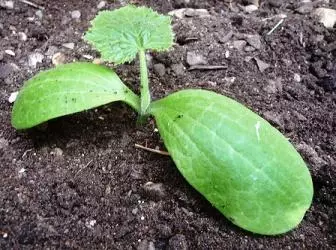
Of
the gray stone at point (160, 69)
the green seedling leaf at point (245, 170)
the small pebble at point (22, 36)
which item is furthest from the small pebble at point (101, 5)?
the green seedling leaf at point (245, 170)

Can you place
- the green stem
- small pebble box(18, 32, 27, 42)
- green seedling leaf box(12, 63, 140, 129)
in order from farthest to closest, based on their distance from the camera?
small pebble box(18, 32, 27, 42) < the green stem < green seedling leaf box(12, 63, 140, 129)

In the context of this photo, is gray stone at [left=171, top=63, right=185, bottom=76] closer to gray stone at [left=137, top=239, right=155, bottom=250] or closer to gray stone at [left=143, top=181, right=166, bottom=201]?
gray stone at [left=143, top=181, right=166, bottom=201]

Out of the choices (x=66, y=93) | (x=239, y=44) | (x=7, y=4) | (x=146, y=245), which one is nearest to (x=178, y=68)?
(x=239, y=44)

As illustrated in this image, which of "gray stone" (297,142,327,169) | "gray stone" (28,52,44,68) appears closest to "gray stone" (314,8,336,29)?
"gray stone" (297,142,327,169)

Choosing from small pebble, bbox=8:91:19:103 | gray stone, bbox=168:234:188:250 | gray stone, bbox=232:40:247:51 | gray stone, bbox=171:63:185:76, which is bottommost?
gray stone, bbox=168:234:188:250

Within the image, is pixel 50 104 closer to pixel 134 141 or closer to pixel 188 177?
pixel 134 141

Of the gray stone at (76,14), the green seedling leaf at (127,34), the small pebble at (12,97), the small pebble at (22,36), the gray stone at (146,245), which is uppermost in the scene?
the green seedling leaf at (127,34)

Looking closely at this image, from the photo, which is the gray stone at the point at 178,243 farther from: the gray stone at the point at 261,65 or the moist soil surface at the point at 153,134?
the gray stone at the point at 261,65
